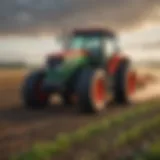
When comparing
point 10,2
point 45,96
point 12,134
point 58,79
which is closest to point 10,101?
point 45,96

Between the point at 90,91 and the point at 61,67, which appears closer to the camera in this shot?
the point at 90,91

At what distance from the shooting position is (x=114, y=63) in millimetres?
6852

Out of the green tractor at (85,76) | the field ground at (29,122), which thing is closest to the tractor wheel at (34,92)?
the green tractor at (85,76)

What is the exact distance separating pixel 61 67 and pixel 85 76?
37 cm

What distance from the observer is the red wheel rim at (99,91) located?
607 cm

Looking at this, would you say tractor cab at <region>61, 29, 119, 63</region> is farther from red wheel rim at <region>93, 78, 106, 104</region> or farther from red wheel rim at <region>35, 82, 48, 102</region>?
red wheel rim at <region>35, 82, 48, 102</region>

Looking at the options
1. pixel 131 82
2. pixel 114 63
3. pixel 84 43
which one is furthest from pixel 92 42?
pixel 131 82

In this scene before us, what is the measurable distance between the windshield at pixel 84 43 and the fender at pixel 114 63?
0.32m

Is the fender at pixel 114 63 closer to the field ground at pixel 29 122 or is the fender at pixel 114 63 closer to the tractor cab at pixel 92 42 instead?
the tractor cab at pixel 92 42

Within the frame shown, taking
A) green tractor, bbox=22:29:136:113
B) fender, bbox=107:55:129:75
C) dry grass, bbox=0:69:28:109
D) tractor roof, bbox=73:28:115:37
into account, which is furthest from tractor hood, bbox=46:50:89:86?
dry grass, bbox=0:69:28:109

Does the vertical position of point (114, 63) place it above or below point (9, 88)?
above

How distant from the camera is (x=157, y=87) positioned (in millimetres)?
9531

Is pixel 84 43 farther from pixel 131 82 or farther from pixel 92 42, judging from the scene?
pixel 131 82

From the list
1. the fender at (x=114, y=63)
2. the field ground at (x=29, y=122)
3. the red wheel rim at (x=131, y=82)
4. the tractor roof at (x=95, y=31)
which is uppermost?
the tractor roof at (x=95, y=31)
